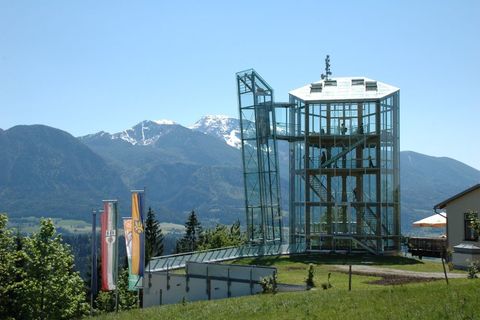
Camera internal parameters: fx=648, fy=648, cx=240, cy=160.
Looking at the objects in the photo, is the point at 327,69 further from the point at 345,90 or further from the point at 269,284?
the point at 269,284

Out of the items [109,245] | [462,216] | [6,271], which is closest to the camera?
[109,245]

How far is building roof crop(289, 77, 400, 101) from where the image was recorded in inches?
2101

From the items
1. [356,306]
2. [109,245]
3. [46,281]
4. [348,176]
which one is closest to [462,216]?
[348,176]

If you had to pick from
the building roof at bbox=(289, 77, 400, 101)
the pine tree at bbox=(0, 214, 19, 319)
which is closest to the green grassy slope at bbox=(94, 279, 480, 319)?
the pine tree at bbox=(0, 214, 19, 319)

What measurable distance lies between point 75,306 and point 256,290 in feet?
39.5

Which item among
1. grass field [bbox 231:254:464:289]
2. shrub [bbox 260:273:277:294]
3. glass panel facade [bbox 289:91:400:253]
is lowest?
grass field [bbox 231:254:464:289]

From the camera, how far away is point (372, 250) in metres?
51.2

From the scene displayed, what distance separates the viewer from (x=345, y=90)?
179 ft

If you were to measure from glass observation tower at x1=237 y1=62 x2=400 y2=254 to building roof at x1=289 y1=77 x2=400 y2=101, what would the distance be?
0.08 metres

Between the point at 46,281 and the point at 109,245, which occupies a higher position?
the point at 109,245

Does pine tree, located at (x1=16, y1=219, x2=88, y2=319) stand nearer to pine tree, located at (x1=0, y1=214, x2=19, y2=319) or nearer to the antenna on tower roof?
pine tree, located at (x1=0, y1=214, x2=19, y2=319)

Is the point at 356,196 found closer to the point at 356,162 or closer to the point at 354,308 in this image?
the point at 356,162

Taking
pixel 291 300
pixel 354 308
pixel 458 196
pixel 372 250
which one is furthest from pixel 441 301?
pixel 372 250

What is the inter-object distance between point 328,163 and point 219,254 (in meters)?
13.0
